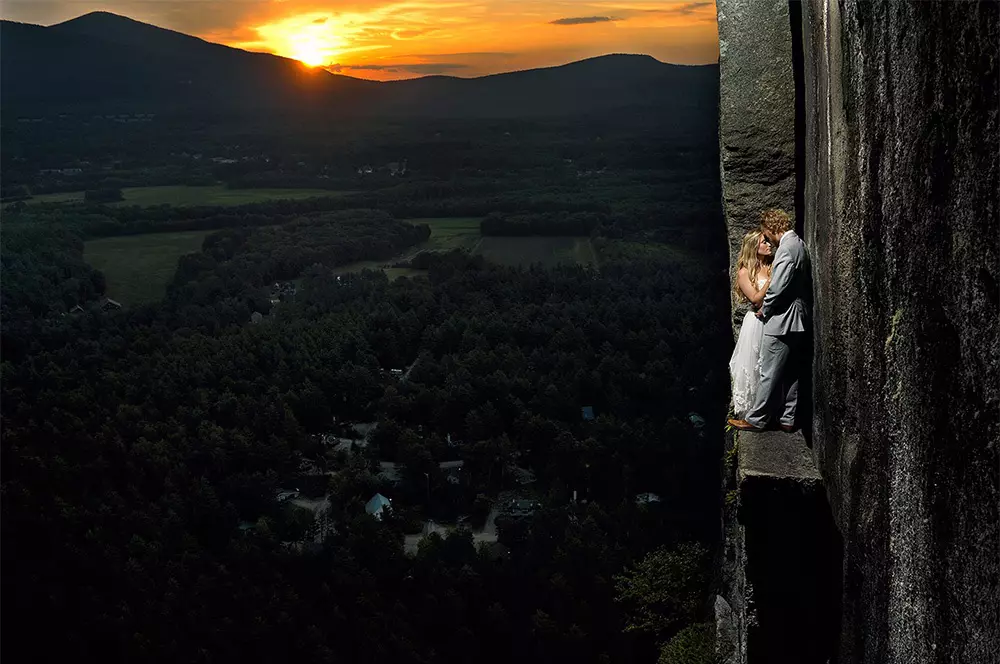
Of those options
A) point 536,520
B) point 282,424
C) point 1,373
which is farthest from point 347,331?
point 536,520

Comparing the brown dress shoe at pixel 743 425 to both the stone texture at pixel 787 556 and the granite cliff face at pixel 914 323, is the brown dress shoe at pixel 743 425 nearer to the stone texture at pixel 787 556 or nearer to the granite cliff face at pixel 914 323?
the stone texture at pixel 787 556

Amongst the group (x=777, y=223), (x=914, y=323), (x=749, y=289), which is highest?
(x=777, y=223)

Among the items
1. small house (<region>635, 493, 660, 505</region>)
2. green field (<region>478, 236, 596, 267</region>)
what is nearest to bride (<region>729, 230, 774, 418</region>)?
small house (<region>635, 493, 660, 505</region>)

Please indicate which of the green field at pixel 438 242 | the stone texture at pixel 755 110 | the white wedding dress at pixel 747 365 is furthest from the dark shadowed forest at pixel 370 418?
the white wedding dress at pixel 747 365

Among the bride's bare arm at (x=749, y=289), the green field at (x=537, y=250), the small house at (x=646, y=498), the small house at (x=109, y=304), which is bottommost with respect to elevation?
the small house at (x=646, y=498)

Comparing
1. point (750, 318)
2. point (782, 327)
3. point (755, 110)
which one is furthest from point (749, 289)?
point (755, 110)

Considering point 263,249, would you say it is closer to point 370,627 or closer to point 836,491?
point 370,627

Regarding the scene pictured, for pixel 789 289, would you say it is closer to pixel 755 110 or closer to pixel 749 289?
pixel 749 289
